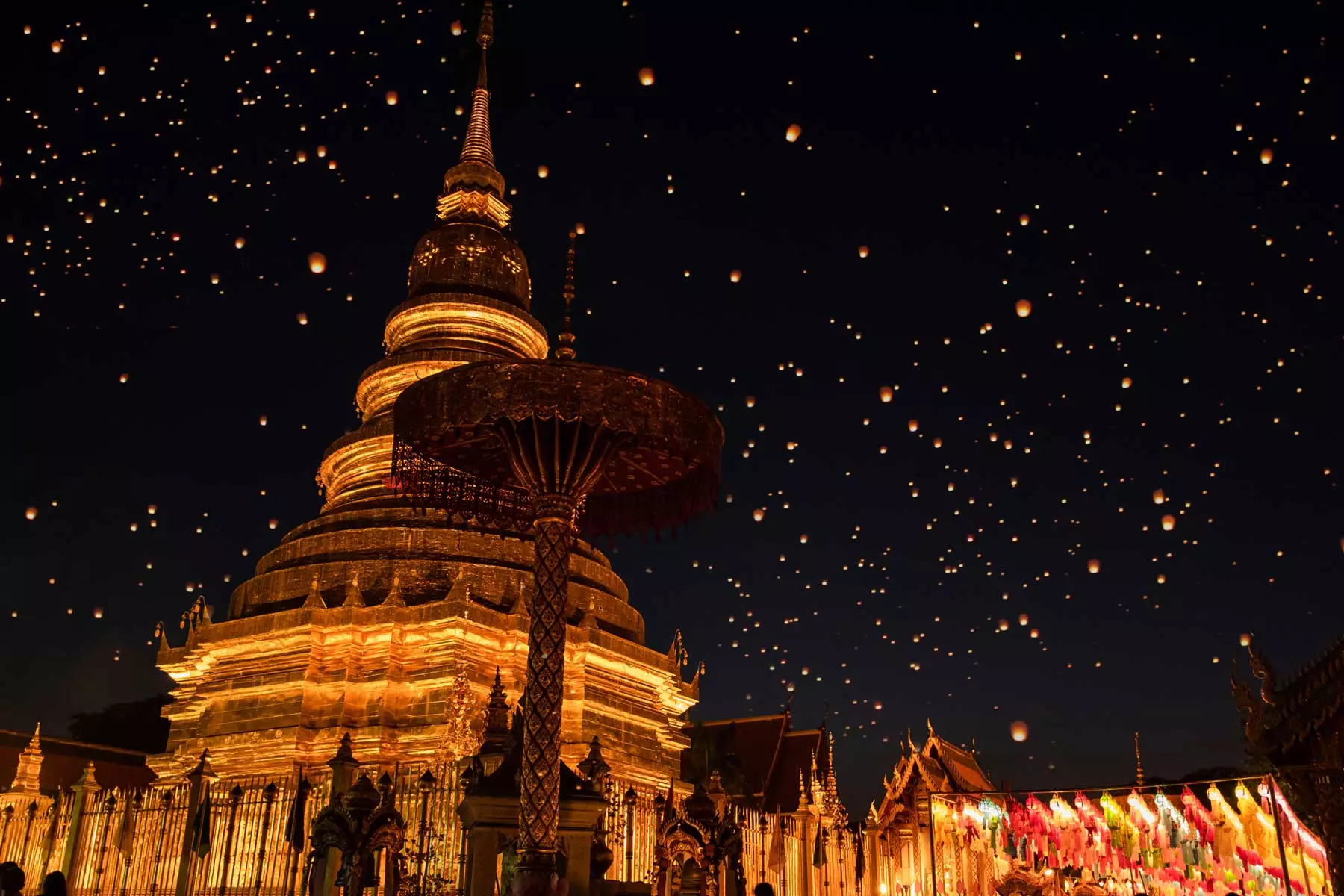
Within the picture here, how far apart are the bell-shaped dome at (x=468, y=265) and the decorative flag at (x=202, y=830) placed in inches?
614

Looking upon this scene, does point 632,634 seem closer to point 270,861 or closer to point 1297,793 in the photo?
point 270,861

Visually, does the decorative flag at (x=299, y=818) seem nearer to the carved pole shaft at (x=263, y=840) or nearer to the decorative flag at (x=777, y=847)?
the carved pole shaft at (x=263, y=840)

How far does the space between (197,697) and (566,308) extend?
14.9m

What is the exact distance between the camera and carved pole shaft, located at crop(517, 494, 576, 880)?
1051cm

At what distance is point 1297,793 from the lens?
50.1ft

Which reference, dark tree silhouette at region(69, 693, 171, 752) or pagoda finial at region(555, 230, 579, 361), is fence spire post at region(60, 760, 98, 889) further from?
dark tree silhouette at region(69, 693, 171, 752)

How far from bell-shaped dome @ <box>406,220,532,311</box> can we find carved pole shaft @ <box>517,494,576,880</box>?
1895 cm

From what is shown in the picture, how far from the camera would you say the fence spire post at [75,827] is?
18.7 metres

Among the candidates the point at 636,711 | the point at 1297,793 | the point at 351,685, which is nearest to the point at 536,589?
the point at 1297,793

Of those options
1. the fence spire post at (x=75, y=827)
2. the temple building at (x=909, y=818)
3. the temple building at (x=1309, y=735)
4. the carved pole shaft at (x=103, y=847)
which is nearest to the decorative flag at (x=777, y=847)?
the temple building at (x=909, y=818)

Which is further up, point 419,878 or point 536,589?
point 536,589

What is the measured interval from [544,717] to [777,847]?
10.5 m

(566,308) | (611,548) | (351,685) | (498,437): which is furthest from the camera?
(351,685)

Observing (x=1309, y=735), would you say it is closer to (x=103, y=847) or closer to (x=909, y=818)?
(x=909, y=818)
